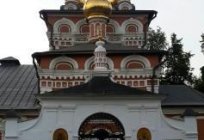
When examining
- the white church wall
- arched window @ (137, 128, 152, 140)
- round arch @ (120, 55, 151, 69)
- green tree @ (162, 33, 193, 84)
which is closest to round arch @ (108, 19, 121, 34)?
round arch @ (120, 55, 151, 69)

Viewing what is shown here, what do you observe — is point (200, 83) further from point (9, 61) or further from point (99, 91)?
point (99, 91)

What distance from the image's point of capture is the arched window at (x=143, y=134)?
41.7 ft

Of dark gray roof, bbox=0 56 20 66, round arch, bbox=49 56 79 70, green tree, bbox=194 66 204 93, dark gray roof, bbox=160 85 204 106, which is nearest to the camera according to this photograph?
round arch, bbox=49 56 79 70

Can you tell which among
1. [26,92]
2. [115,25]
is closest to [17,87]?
[26,92]

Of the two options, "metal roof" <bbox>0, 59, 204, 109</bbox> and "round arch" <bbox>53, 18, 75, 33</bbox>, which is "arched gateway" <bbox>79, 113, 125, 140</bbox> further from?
"round arch" <bbox>53, 18, 75, 33</bbox>

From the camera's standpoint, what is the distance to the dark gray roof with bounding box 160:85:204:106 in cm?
1731

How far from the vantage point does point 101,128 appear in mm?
12711

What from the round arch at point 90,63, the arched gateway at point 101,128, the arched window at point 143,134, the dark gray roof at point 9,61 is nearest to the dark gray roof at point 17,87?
the dark gray roof at point 9,61

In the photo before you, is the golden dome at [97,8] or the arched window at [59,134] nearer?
the arched window at [59,134]

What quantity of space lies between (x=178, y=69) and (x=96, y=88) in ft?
48.7

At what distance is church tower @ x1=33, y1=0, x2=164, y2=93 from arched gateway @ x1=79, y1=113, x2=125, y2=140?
1908 mm

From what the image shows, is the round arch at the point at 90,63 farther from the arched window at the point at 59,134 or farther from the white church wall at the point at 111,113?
the arched window at the point at 59,134

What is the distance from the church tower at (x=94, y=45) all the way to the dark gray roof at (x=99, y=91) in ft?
3.60

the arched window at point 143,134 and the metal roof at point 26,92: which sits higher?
the metal roof at point 26,92
